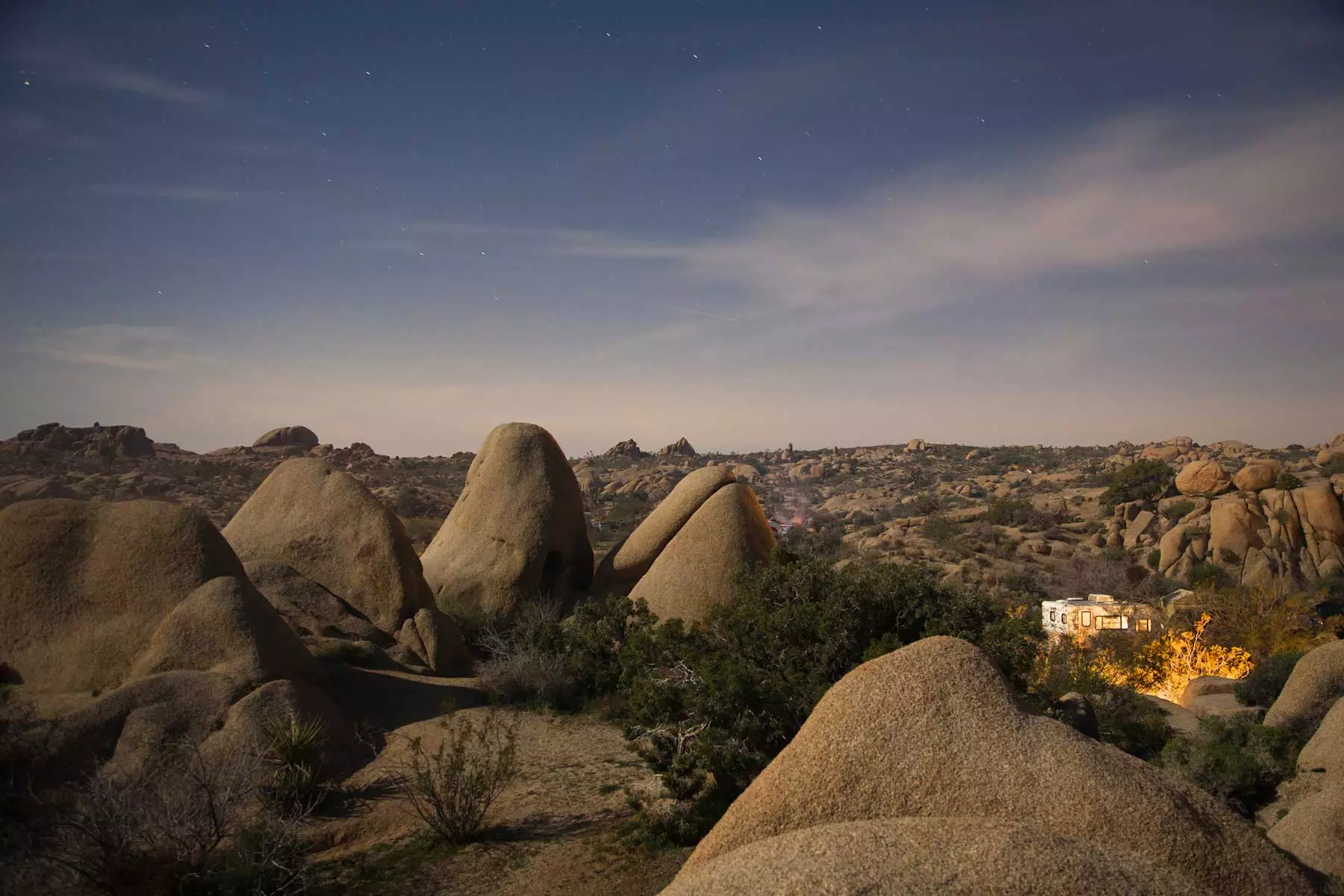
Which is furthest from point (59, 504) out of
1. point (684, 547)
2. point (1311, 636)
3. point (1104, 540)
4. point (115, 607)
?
point (1104, 540)

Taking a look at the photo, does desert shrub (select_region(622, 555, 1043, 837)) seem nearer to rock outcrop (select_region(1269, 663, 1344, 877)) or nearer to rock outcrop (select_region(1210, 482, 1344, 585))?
rock outcrop (select_region(1269, 663, 1344, 877))

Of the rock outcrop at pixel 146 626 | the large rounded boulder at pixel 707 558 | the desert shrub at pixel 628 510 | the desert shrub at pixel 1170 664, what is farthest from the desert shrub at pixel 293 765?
the desert shrub at pixel 628 510

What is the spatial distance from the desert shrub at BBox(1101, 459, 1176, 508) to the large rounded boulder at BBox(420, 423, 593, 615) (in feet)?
102

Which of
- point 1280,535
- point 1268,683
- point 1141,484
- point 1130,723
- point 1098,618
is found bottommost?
point 1098,618

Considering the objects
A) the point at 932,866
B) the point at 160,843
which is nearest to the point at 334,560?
the point at 160,843

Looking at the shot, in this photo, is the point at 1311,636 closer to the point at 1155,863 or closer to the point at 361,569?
the point at 1155,863

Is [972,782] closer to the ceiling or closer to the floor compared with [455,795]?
closer to the ceiling

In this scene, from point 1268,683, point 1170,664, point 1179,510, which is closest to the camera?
point 1268,683

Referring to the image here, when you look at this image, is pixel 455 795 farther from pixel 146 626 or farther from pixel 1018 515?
pixel 1018 515

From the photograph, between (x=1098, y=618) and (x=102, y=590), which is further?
(x=1098, y=618)

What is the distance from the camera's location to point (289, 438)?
Result: 71312 millimetres

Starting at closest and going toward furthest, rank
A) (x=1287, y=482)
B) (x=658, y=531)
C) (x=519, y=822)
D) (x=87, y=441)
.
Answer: (x=519, y=822), (x=658, y=531), (x=1287, y=482), (x=87, y=441)

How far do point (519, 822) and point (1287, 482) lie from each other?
33914 millimetres

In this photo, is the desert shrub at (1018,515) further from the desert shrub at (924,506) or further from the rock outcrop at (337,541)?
the rock outcrop at (337,541)
